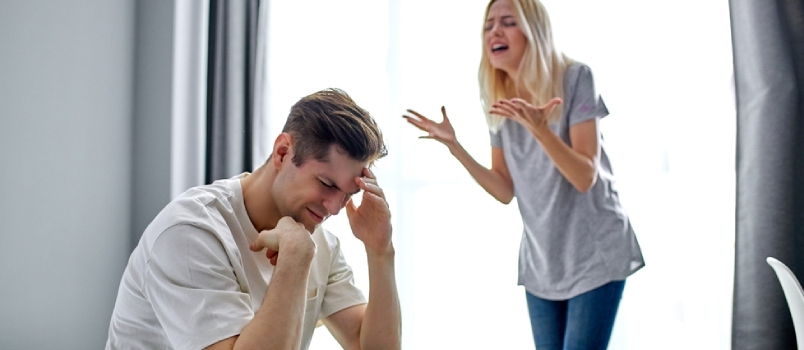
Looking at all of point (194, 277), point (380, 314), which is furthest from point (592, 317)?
point (194, 277)

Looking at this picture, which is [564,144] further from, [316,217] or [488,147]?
[316,217]

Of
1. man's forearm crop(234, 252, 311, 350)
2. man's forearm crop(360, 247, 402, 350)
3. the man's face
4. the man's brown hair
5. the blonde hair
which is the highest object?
the blonde hair

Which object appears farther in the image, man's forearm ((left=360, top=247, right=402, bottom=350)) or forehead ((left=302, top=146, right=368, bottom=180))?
man's forearm ((left=360, top=247, right=402, bottom=350))

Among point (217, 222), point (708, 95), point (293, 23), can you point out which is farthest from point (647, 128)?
point (217, 222)

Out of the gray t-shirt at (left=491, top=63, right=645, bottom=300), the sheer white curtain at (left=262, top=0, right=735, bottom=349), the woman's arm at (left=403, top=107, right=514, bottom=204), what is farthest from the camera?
the sheer white curtain at (left=262, top=0, right=735, bottom=349)

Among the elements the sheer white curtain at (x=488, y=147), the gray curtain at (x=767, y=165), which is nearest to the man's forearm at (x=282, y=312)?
the sheer white curtain at (x=488, y=147)

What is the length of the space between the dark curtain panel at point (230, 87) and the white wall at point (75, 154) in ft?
0.73

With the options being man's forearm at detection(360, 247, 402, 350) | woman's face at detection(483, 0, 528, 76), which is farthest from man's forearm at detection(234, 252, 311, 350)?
woman's face at detection(483, 0, 528, 76)

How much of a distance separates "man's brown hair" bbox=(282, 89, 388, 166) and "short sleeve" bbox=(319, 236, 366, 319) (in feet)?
1.02

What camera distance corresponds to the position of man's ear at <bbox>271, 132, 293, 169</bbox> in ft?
4.41

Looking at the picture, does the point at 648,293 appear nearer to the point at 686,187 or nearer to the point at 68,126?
the point at 686,187

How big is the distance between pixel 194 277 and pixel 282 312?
0.16m

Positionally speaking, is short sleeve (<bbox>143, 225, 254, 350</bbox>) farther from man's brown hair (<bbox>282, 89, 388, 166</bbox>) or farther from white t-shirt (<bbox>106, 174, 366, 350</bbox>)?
man's brown hair (<bbox>282, 89, 388, 166</bbox>)

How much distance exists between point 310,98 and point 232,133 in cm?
135
